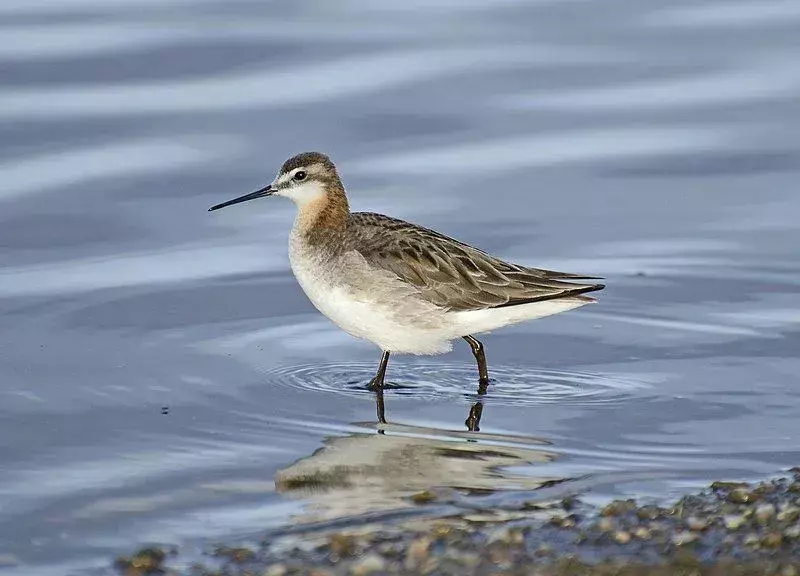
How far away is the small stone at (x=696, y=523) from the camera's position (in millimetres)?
7772

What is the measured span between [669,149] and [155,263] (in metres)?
5.73

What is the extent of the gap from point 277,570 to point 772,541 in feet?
7.72

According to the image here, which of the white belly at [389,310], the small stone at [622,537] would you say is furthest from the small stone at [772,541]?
the white belly at [389,310]

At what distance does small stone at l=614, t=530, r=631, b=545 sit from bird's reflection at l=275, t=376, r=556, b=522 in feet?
3.98

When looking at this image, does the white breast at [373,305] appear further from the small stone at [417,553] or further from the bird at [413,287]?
the small stone at [417,553]

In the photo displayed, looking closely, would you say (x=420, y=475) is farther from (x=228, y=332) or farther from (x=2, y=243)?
(x=2, y=243)

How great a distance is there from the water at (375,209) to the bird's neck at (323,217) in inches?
38.8

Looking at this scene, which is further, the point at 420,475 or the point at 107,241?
the point at 107,241

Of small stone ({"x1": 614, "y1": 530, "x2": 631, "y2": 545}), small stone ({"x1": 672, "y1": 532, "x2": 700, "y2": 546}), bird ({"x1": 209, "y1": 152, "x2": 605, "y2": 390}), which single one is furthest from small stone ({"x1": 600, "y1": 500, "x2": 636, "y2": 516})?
bird ({"x1": 209, "y1": 152, "x2": 605, "y2": 390})

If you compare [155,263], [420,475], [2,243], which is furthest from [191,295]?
[420,475]

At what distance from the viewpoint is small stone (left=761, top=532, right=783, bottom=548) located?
746cm

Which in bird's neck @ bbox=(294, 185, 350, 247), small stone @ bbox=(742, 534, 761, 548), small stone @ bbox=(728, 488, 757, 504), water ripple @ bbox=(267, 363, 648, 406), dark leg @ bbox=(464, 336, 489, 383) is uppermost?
bird's neck @ bbox=(294, 185, 350, 247)

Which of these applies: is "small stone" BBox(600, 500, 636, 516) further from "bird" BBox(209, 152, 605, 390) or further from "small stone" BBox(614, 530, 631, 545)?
"bird" BBox(209, 152, 605, 390)

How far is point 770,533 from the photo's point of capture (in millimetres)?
7605
